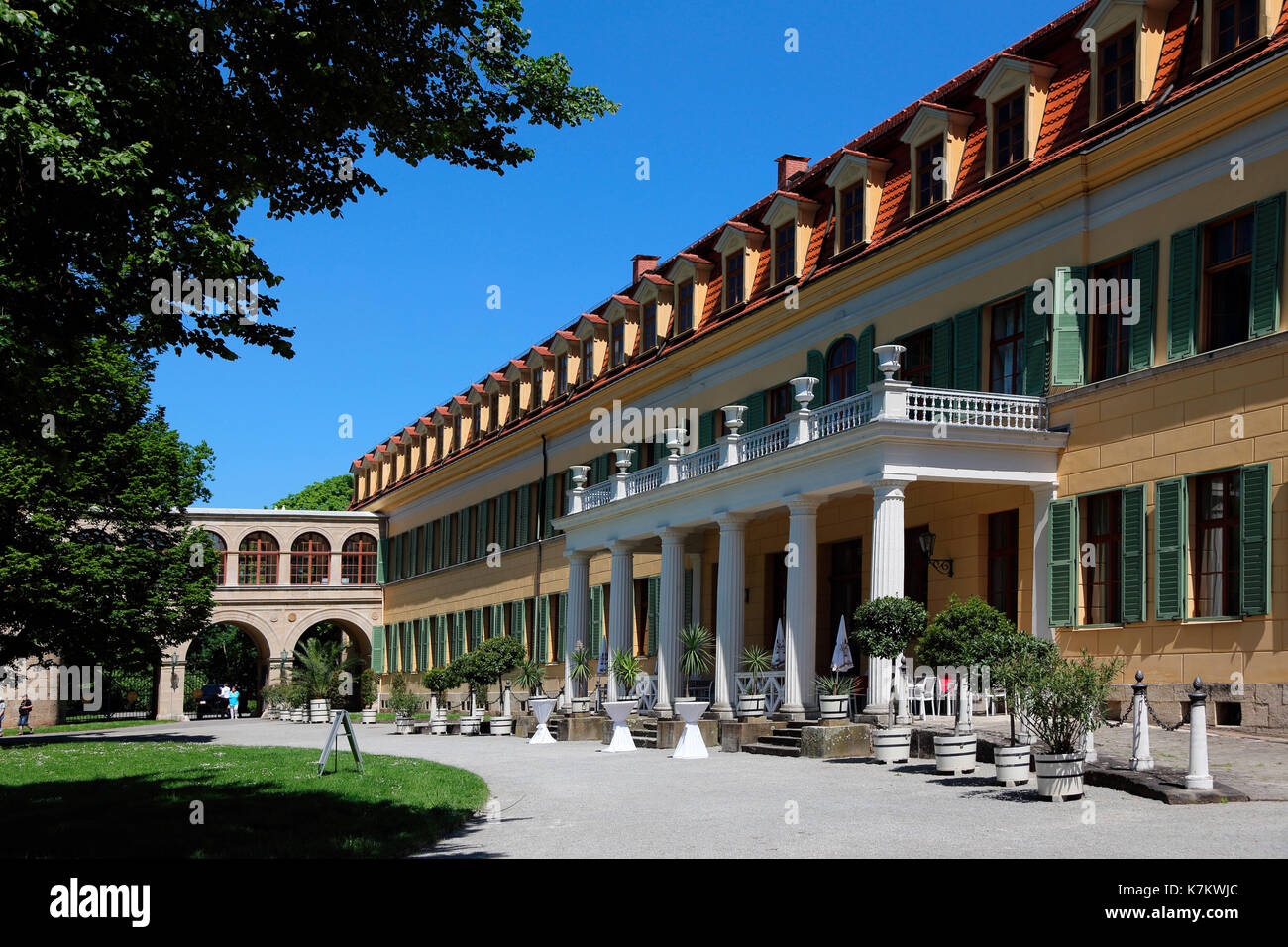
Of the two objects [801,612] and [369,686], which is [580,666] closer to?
[801,612]

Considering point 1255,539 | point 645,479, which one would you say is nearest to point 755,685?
point 645,479

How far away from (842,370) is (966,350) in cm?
428

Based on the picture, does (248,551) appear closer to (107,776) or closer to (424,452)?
(424,452)

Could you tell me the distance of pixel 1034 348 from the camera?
2178 centimetres

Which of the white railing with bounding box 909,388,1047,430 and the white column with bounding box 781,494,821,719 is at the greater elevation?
the white railing with bounding box 909,388,1047,430

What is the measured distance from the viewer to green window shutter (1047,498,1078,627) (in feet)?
67.5

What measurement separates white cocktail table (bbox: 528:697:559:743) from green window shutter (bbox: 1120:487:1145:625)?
1336 cm

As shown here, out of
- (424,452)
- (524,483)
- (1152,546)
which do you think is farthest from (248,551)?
(1152,546)

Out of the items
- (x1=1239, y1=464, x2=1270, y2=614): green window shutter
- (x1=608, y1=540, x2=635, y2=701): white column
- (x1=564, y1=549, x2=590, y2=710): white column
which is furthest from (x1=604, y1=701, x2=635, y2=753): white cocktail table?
(x1=1239, y1=464, x2=1270, y2=614): green window shutter

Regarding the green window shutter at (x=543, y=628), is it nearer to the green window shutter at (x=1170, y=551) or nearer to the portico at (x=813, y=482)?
the portico at (x=813, y=482)

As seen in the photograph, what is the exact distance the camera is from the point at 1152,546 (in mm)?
19312

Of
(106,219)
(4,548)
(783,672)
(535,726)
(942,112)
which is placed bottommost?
(535,726)

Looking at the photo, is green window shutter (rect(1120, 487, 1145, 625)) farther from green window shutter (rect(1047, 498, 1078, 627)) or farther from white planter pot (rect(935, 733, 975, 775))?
white planter pot (rect(935, 733, 975, 775))

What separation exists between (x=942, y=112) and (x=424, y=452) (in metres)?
37.6
